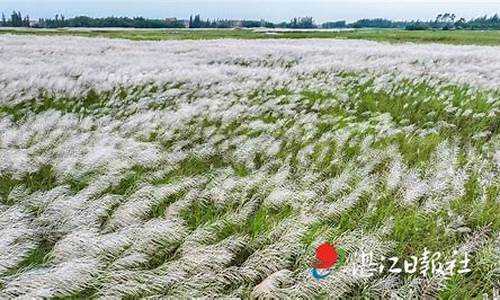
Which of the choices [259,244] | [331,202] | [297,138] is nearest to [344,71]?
[297,138]

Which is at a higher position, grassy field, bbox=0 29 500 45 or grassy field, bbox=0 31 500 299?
grassy field, bbox=0 29 500 45

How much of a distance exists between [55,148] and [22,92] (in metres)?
Answer: 4.23

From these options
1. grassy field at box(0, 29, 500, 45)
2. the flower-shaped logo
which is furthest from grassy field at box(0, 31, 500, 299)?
grassy field at box(0, 29, 500, 45)

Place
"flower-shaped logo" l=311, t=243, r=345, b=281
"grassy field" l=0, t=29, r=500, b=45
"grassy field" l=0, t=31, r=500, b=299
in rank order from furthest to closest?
"grassy field" l=0, t=29, r=500, b=45
"flower-shaped logo" l=311, t=243, r=345, b=281
"grassy field" l=0, t=31, r=500, b=299

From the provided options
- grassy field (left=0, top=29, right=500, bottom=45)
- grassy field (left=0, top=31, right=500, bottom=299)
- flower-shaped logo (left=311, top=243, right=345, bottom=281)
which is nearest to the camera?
grassy field (left=0, top=31, right=500, bottom=299)

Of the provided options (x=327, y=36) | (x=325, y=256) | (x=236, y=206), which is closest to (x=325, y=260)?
(x=325, y=256)

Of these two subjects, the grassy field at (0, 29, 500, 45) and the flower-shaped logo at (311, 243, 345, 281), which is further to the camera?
the grassy field at (0, 29, 500, 45)

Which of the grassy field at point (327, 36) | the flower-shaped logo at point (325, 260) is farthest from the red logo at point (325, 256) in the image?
the grassy field at point (327, 36)

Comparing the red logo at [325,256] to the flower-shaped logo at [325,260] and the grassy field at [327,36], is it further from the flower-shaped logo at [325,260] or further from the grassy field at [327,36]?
the grassy field at [327,36]

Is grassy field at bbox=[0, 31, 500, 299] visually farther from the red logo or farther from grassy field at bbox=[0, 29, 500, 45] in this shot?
grassy field at bbox=[0, 29, 500, 45]

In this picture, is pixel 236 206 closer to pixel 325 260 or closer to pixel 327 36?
pixel 325 260

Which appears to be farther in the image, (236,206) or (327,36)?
(327,36)

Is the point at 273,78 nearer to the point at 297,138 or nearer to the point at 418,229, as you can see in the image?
the point at 297,138

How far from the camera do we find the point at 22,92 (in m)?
8.19
